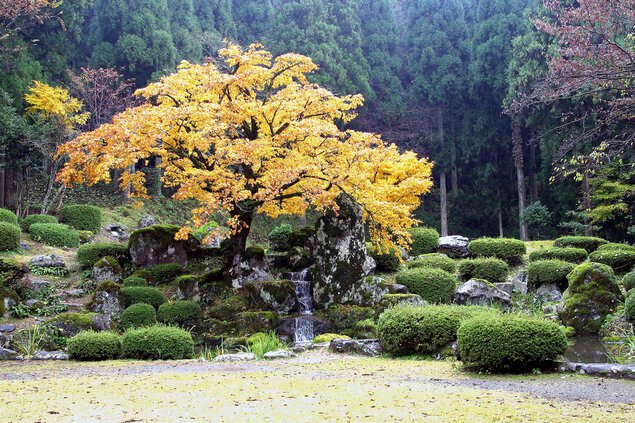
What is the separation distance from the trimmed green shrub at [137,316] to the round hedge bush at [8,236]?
5.48 m

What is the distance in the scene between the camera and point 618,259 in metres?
15.6

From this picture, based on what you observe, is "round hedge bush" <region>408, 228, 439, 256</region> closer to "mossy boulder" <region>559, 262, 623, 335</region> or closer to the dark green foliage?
the dark green foliage

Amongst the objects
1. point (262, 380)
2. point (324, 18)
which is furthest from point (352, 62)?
point (262, 380)

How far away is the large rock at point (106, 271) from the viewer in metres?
15.2

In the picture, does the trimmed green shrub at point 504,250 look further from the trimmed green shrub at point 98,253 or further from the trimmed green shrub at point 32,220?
the trimmed green shrub at point 32,220

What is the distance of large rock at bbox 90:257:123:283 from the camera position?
15.2 meters

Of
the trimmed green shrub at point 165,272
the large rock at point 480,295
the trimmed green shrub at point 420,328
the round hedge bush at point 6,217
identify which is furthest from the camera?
the round hedge bush at point 6,217

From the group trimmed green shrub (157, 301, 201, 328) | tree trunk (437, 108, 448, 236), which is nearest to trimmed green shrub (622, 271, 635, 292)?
trimmed green shrub (157, 301, 201, 328)

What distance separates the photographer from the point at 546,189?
2992 cm

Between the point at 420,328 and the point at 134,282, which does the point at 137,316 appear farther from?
the point at 420,328

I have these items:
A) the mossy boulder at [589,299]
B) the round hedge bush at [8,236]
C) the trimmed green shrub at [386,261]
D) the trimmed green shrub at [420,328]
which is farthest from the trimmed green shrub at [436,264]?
the round hedge bush at [8,236]

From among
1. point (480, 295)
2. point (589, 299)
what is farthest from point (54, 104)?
point (589, 299)

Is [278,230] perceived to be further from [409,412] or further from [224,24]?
[224,24]

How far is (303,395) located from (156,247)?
10919 millimetres
